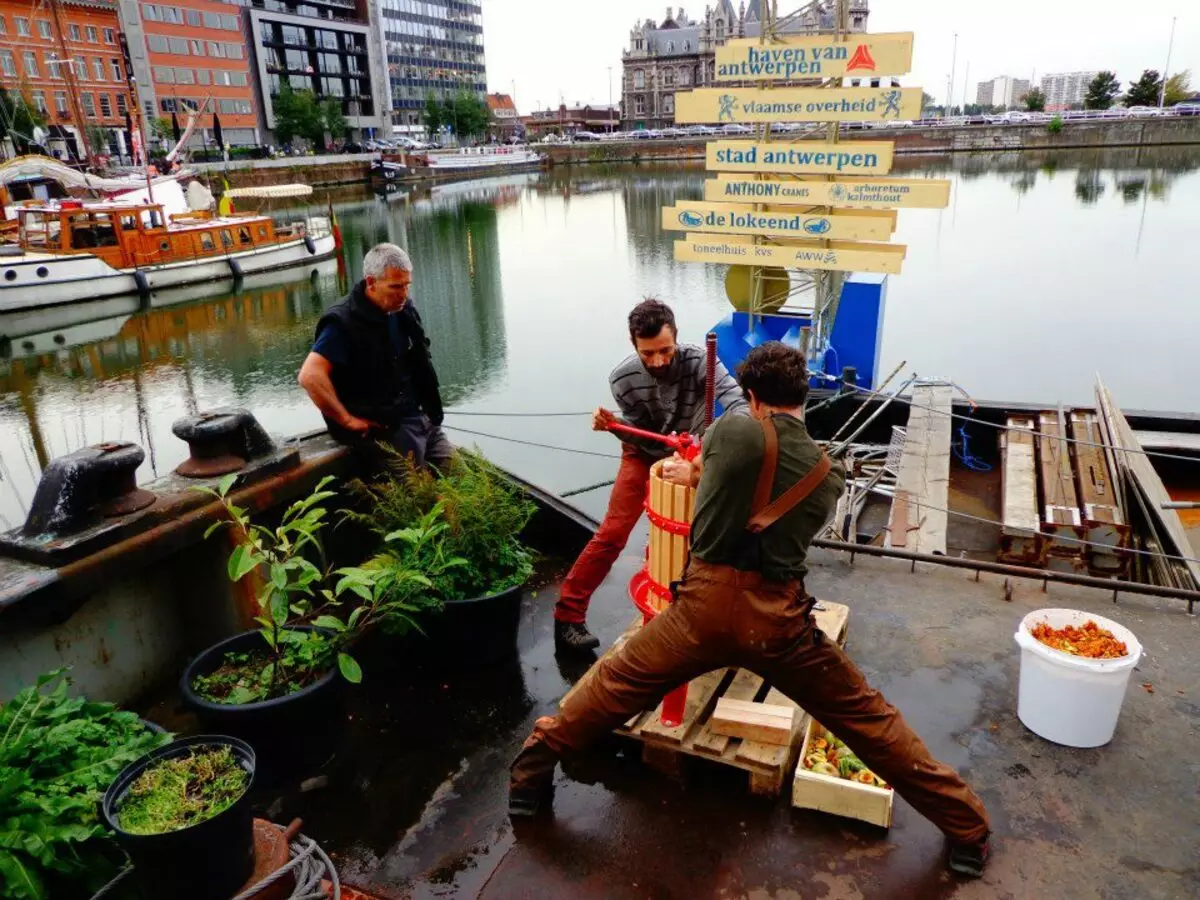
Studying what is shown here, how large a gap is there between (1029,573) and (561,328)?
59.6 feet

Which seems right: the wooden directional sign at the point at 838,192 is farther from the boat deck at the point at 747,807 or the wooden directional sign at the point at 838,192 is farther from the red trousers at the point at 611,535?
the red trousers at the point at 611,535

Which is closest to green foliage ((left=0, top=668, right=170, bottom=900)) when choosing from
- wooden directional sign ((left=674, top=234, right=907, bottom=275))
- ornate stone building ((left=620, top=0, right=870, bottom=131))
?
wooden directional sign ((left=674, top=234, right=907, bottom=275))

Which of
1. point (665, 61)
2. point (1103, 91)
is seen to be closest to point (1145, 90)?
point (1103, 91)

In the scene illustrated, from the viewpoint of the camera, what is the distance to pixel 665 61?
12100cm

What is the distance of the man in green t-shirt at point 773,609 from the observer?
Result: 261cm

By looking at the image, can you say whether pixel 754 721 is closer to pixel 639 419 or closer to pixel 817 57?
pixel 639 419

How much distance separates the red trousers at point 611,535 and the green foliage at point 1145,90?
357ft

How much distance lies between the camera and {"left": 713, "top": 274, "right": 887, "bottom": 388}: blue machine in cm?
1005

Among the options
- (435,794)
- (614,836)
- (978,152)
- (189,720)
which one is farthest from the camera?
(978,152)

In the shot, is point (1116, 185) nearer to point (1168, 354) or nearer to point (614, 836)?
point (1168, 354)

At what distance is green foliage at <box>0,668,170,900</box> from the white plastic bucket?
11.5ft

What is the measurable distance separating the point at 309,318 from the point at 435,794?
24.6 m

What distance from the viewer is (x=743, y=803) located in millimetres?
3221

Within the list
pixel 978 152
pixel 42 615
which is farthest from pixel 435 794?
pixel 978 152
